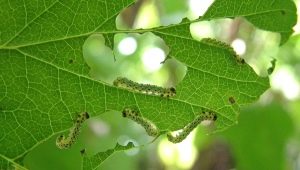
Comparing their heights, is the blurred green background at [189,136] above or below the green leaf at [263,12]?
below

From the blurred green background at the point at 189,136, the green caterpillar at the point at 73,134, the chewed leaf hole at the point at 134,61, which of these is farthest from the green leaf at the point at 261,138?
the green caterpillar at the point at 73,134

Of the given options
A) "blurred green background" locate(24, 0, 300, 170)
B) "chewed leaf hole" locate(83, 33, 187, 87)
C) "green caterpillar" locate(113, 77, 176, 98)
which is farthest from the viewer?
"chewed leaf hole" locate(83, 33, 187, 87)

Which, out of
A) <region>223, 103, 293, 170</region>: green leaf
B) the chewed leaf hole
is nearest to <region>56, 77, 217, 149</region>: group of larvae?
the chewed leaf hole

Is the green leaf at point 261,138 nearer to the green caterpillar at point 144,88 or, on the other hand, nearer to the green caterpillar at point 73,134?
the green caterpillar at point 144,88

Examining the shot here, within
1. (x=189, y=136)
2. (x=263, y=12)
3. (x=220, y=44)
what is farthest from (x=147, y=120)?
(x=189, y=136)

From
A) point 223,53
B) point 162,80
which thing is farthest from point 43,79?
point 162,80

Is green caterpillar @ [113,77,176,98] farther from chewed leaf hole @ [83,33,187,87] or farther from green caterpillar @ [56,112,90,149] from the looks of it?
chewed leaf hole @ [83,33,187,87]

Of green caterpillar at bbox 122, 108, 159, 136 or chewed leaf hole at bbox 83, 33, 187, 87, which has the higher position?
green caterpillar at bbox 122, 108, 159, 136
